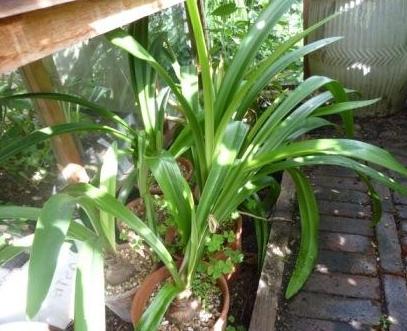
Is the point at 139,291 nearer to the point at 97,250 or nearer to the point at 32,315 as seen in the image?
the point at 97,250

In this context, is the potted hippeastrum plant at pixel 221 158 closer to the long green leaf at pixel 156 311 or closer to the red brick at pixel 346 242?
the long green leaf at pixel 156 311

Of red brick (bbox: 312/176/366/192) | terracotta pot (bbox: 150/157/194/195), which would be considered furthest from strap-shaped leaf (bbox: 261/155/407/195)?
red brick (bbox: 312/176/366/192)

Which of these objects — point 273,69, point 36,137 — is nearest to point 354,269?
point 273,69

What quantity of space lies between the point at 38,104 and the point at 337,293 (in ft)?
3.72

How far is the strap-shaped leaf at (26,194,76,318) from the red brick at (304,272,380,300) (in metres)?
0.92

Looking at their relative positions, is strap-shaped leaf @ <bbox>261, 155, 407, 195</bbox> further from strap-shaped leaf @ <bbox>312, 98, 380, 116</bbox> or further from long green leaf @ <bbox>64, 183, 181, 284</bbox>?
long green leaf @ <bbox>64, 183, 181, 284</bbox>

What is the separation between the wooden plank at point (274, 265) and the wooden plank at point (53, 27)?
888mm

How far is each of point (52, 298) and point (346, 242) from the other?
40.5 inches

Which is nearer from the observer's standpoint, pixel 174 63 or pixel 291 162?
pixel 291 162

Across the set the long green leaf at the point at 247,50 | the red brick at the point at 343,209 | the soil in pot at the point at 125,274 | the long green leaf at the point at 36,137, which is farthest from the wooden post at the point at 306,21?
the soil in pot at the point at 125,274

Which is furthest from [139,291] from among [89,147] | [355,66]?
[355,66]

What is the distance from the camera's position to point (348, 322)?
1152mm

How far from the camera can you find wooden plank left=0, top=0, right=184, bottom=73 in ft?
1.80

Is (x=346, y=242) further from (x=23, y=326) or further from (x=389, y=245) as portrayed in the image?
(x=23, y=326)
